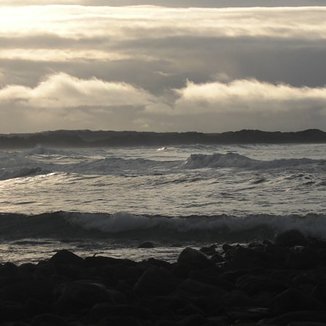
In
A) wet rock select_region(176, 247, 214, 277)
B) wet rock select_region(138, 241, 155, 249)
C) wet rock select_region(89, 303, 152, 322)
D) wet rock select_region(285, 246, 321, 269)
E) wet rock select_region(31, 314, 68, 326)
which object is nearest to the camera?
wet rock select_region(31, 314, 68, 326)

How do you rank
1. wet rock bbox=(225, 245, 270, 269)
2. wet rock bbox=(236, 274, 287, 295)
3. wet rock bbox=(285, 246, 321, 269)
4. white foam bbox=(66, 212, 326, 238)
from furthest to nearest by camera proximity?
white foam bbox=(66, 212, 326, 238)
wet rock bbox=(225, 245, 270, 269)
wet rock bbox=(285, 246, 321, 269)
wet rock bbox=(236, 274, 287, 295)

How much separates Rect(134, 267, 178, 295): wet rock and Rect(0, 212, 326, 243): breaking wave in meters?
5.79

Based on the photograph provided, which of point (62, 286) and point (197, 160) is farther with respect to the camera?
point (197, 160)

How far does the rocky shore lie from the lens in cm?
795

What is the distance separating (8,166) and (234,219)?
24.8 metres

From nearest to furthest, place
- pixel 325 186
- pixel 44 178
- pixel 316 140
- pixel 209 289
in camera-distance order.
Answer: pixel 209 289
pixel 325 186
pixel 44 178
pixel 316 140

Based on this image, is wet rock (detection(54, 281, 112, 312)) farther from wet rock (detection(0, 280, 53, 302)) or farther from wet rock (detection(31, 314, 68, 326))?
wet rock (detection(31, 314, 68, 326))

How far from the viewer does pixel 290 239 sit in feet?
43.5

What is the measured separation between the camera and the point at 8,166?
1544 inches

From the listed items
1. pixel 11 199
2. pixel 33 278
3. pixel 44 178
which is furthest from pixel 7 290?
pixel 44 178

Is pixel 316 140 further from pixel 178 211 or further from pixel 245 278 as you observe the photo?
pixel 245 278

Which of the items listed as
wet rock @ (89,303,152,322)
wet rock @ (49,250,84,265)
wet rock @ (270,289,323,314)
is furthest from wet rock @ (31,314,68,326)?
wet rock @ (49,250,84,265)

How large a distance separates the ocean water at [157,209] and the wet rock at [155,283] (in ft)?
11.0

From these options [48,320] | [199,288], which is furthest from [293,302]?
[48,320]
